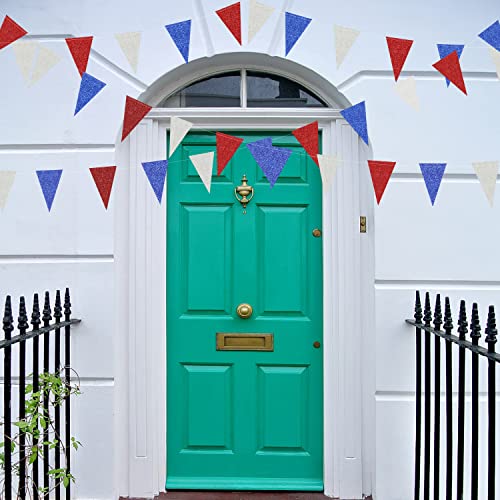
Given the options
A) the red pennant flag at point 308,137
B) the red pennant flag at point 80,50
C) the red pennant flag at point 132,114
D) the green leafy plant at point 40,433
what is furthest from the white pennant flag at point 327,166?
the green leafy plant at point 40,433

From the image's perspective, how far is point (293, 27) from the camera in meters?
2.87

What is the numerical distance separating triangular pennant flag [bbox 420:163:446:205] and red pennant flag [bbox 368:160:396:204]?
6.7 inches

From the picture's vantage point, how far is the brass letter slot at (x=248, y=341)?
3156 millimetres

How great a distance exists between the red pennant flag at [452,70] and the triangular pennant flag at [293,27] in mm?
701

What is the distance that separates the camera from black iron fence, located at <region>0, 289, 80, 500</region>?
215 centimetres

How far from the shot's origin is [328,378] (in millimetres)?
3111

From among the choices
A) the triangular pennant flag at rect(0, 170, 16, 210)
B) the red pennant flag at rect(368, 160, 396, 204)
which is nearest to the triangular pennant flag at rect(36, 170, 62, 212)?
the triangular pennant flag at rect(0, 170, 16, 210)

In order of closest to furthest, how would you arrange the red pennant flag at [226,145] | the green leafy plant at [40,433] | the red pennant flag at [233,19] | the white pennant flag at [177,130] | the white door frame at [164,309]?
the green leafy plant at [40,433] → the white pennant flag at [177,130] → the red pennant flag at [226,145] → the red pennant flag at [233,19] → the white door frame at [164,309]

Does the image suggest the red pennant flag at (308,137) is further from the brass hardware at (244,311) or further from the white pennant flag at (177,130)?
the brass hardware at (244,311)

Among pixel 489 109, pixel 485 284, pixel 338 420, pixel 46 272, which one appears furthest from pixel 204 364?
pixel 489 109

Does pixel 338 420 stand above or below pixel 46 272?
below

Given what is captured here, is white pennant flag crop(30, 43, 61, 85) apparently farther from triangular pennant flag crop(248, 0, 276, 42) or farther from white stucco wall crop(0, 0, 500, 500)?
triangular pennant flag crop(248, 0, 276, 42)

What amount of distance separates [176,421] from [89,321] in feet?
2.44

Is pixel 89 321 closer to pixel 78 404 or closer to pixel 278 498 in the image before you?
pixel 78 404
